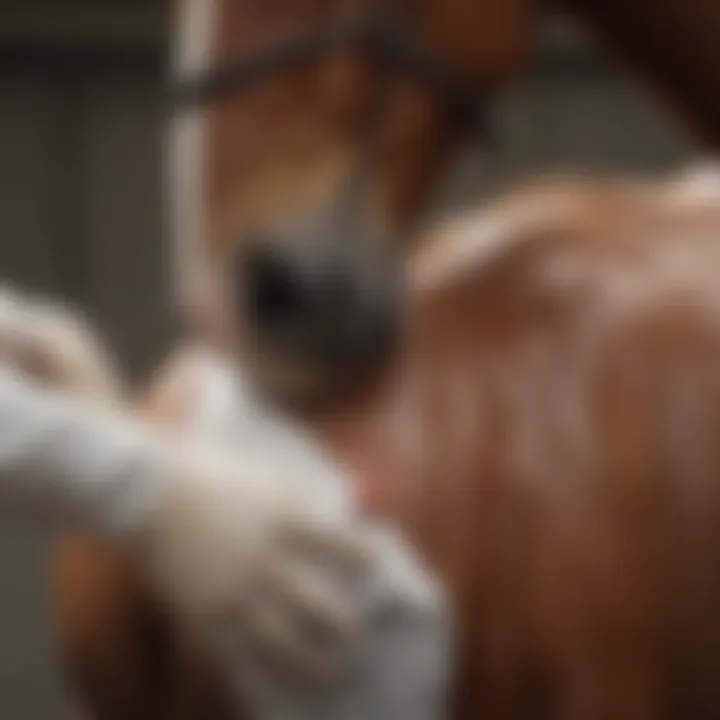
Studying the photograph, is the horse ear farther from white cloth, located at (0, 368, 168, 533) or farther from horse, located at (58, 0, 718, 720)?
white cloth, located at (0, 368, 168, 533)

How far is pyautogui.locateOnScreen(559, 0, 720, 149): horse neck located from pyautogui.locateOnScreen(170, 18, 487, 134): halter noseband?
0.17 feet

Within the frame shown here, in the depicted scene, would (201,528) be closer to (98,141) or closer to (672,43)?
(672,43)

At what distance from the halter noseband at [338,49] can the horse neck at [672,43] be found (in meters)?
0.05

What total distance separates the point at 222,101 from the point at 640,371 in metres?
0.13

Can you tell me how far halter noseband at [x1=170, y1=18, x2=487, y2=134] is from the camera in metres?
0.42

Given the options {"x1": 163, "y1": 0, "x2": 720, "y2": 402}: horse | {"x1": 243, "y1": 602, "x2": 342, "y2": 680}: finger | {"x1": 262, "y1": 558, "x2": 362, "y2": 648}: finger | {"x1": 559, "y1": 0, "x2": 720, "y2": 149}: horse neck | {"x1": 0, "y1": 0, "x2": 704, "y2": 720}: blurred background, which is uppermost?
{"x1": 0, "y1": 0, "x2": 704, "y2": 720}: blurred background

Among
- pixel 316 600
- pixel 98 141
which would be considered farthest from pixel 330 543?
pixel 98 141

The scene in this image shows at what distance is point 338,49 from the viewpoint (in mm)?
419

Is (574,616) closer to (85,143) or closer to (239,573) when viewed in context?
(239,573)

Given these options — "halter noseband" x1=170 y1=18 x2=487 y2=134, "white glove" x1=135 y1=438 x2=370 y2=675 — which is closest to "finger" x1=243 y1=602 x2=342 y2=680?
"white glove" x1=135 y1=438 x2=370 y2=675

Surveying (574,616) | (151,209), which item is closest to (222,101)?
(574,616)

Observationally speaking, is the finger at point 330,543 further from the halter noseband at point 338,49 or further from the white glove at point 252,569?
the halter noseband at point 338,49

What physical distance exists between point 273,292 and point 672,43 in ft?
0.47

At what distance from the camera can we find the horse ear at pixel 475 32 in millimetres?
432
